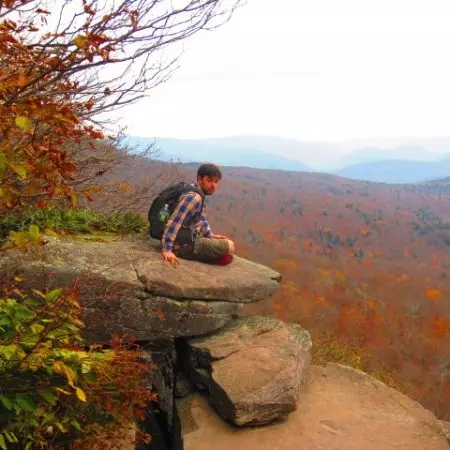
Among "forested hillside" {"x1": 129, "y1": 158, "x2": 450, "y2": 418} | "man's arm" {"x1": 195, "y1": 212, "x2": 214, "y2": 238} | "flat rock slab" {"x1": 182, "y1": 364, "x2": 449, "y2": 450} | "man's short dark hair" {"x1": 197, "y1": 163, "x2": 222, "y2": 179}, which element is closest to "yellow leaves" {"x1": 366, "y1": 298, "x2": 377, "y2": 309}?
"forested hillside" {"x1": 129, "y1": 158, "x2": 450, "y2": 418}

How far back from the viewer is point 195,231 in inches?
301

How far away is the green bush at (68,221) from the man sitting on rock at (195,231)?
1.56 metres

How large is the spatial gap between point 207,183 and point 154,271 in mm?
1605

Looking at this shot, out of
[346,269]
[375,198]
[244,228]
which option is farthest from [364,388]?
[375,198]

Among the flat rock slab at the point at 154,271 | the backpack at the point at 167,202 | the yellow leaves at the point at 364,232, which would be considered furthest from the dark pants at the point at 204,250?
the yellow leaves at the point at 364,232

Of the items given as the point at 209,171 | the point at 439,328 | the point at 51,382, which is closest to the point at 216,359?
the point at 209,171

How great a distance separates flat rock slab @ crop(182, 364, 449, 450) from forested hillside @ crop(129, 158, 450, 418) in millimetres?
5921

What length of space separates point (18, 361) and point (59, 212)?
4.73 meters

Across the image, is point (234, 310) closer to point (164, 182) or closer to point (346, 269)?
point (164, 182)

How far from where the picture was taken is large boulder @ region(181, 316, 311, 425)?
656 cm

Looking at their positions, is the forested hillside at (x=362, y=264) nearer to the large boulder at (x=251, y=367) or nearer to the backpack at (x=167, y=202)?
the large boulder at (x=251, y=367)

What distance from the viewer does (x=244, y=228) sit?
228 feet

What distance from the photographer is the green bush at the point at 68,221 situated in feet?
24.0

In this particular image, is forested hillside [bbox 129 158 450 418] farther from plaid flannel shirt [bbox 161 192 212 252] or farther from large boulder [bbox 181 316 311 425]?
plaid flannel shirt [bbox 161 192 212 252]
